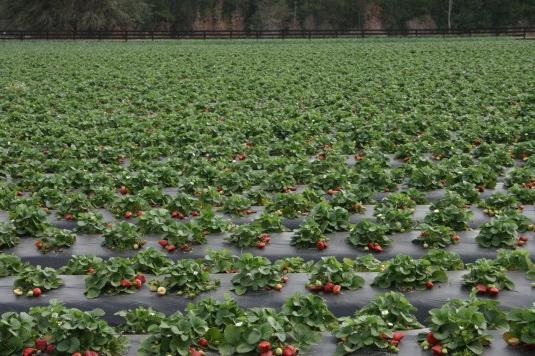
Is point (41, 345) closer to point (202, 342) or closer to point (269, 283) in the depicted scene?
Answer: point (202, 342)

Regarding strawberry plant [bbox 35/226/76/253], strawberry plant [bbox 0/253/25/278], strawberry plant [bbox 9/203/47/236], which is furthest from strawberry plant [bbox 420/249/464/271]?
strawberry plant [bbox 9/203/47/236]

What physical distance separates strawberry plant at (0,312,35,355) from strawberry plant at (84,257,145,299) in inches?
37.4

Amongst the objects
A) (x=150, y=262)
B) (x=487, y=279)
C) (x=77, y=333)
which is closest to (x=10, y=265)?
(x=150, y=262)

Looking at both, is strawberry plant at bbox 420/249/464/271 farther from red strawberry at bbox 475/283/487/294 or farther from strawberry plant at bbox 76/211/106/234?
strawberry plant at bbox 76/211/106/234

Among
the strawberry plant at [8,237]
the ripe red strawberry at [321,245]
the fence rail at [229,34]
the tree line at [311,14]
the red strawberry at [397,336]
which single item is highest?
the tree line at [311,14]

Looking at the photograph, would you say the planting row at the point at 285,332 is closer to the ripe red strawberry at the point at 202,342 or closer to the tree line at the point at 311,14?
the ripe red strawberry at the point at 202,342

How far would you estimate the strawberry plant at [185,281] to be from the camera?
5750 mm

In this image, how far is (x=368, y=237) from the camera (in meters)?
6.84

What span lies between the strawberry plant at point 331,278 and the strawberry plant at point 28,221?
306 centimetres

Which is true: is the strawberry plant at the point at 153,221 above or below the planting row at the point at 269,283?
above

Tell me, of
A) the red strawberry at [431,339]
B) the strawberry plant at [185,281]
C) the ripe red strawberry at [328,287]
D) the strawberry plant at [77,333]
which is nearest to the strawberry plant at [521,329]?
the red strawberry at [431,339]

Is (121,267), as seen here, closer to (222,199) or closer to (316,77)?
(222,199)

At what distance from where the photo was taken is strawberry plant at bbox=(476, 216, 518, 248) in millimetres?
6730

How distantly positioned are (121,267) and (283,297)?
1354mm
